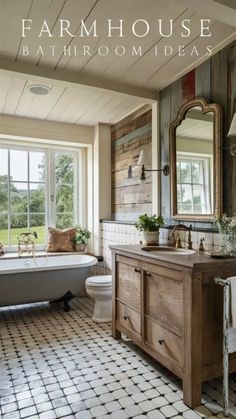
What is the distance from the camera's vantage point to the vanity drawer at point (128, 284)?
2301 millimetres

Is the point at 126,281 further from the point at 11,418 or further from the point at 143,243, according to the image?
the point at 11,418

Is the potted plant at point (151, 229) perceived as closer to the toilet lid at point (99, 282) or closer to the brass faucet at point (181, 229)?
the brass faucet at point (181, 229)

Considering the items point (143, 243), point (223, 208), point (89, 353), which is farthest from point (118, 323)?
point (223, 208)

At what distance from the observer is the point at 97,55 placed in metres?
2.41

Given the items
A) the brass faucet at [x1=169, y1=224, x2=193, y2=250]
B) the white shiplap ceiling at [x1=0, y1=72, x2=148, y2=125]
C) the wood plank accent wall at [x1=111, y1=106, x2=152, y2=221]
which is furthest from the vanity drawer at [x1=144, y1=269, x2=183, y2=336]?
the white shiplap ceiling at [x1=0, y1=72, x2=148, y2=125]

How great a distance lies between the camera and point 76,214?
462 cm

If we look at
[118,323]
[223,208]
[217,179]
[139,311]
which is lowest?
[118,323]

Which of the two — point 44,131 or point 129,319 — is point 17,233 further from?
point 129,319

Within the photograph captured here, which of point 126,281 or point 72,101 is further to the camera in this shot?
point 72,101

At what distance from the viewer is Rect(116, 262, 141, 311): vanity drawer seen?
7.55 feet

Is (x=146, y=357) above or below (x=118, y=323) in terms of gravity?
below

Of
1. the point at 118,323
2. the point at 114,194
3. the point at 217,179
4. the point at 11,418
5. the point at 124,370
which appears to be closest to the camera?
the point at 11,418

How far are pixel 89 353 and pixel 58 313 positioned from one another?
1051 mm

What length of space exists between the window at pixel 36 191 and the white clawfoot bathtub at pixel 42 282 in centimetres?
86
